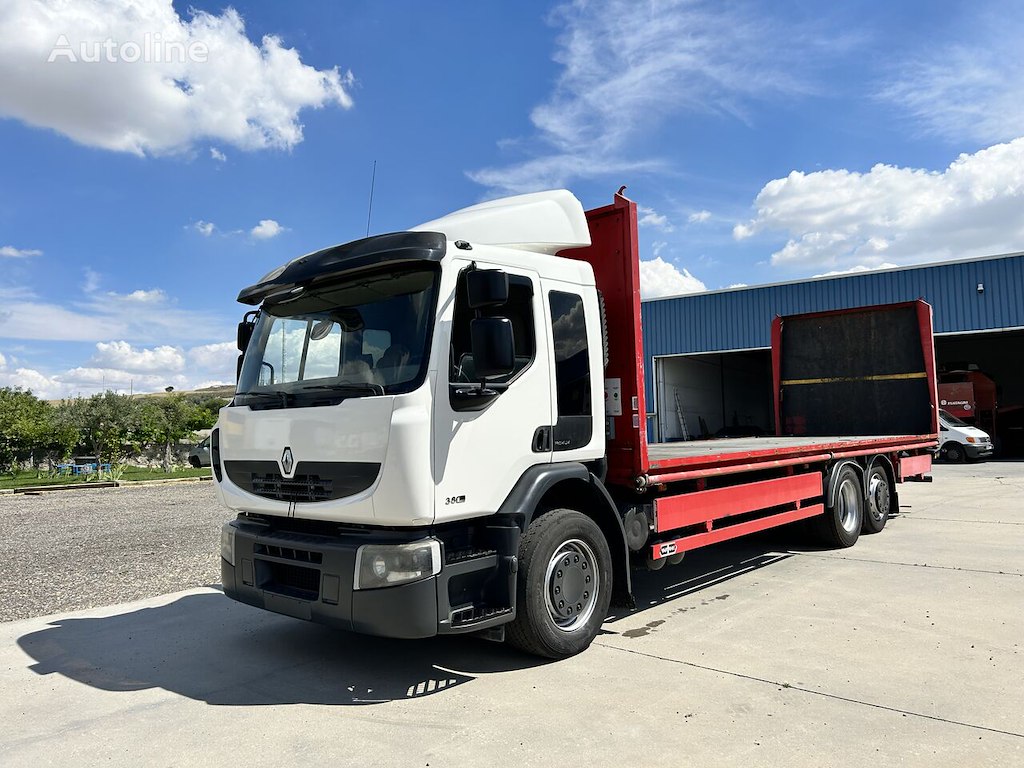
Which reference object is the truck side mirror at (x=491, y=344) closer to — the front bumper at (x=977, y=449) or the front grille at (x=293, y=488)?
the front grille at (x=293, y=488)

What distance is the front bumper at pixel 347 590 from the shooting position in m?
3.83

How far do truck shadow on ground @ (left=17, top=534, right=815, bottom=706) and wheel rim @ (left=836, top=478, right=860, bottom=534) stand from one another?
8.90ft

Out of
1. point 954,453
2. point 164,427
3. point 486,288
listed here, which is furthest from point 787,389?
point 164,427

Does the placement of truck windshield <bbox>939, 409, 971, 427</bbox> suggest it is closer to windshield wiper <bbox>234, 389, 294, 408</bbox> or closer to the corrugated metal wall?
the corrugated metal wall

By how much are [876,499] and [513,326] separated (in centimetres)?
686

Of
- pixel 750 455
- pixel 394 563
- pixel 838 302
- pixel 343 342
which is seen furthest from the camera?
pixel 838 302

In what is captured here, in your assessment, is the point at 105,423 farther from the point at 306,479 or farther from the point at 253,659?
the point at 306,479

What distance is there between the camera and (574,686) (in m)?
4.14

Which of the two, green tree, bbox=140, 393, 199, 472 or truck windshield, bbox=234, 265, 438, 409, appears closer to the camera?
truck windshield, bbox=234, 265, 438, 409

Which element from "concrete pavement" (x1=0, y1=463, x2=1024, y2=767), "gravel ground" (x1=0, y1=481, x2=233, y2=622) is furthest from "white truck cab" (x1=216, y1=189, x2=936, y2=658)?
"gravel ground" (x1=0, y1=481, x2=233, y2=622)

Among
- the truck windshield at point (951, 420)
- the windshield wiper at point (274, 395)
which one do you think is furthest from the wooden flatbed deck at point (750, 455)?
the truck windshield at point (951, 420)

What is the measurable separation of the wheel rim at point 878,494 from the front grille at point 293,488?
24.0 feet

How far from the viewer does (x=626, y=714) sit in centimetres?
372

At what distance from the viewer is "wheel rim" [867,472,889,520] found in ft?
29.7
